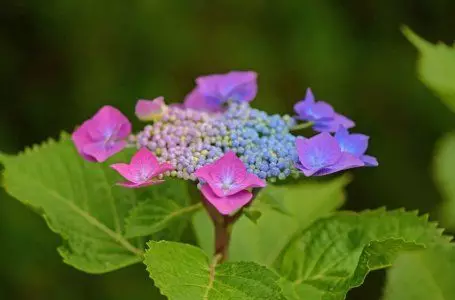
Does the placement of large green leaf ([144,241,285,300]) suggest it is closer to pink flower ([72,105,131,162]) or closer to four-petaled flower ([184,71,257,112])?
pink flower ([72,105,131,162])

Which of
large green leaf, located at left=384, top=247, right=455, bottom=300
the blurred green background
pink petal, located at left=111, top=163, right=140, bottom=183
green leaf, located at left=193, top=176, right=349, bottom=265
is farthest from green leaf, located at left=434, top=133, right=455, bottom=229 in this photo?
the blurred green background

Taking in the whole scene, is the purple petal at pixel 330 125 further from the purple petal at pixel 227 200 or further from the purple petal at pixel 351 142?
the purple petal at pixel 227 200

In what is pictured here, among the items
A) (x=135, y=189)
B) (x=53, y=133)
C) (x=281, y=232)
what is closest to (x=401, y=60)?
(x=53, y=133)

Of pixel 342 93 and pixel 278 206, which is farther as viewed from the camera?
pixel 342 93

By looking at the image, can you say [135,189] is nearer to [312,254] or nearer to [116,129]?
[116,129]

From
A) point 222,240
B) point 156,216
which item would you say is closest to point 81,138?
point 156,216

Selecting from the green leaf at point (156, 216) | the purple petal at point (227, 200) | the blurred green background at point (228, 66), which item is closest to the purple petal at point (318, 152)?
the purple petal at point (227, 200)

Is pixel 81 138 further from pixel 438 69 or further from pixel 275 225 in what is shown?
pixel 438 69
